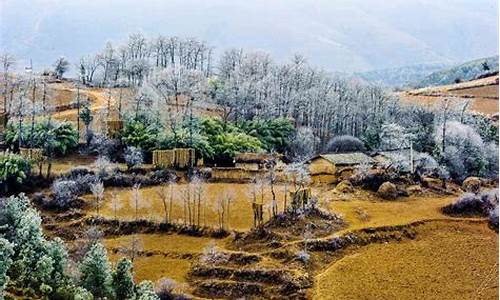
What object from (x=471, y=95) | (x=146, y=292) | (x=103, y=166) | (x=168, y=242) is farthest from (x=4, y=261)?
(x=471, y=95)

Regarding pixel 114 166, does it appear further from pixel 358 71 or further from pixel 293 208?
pixel 358 71

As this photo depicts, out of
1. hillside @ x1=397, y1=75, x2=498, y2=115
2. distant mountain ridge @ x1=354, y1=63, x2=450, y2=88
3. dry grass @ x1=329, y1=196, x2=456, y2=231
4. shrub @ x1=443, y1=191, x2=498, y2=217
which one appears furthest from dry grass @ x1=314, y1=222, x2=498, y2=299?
distant mountain ridge @ x1=354, y1=63, x2=450, y2=88

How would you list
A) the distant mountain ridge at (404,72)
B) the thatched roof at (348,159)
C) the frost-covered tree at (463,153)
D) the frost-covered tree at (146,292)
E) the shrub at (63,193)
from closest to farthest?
the frost-covered tree at (146,292), the shrub at (63,193), the thatched roof at (348,159), the frost-covered tree at (463,153), the distant mountain ridge at (404,72)

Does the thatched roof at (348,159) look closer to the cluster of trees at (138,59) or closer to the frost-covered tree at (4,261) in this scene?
the frost-covered tree at (4,261)

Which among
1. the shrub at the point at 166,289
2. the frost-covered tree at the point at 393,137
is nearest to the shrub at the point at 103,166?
the shrub at the point at 166,289

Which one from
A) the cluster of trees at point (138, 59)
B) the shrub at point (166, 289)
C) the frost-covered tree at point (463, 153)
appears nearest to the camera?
the shrub at point (166, 289)

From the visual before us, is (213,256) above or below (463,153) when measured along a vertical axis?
below

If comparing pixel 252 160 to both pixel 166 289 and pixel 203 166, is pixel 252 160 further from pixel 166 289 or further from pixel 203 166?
pixel 166 289

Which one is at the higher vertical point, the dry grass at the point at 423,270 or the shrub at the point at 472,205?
the shrub at the point at 472,205
